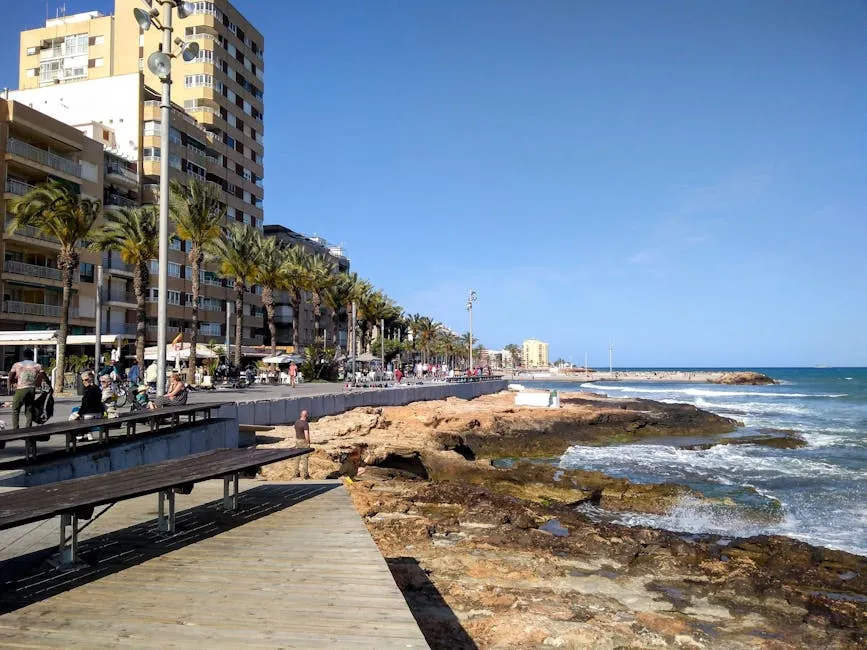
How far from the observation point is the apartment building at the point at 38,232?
3972cm

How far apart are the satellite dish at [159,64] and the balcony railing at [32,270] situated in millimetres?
30028

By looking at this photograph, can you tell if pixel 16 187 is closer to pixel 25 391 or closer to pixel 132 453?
pixel 25 391

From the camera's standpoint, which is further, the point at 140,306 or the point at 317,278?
the point at 317,278

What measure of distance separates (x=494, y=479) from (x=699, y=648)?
432 inches

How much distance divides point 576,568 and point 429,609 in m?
3.17

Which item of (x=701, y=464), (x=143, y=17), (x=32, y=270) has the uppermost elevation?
(x=143, y=17)

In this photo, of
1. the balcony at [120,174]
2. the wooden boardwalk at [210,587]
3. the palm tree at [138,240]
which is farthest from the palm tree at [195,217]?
the wooden boardwalk at [210,587]

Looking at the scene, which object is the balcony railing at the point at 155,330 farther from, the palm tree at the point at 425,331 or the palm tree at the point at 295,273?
the palm tree at the point at 425,331

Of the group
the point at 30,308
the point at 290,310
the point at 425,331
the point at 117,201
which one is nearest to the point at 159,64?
the point at 30,308

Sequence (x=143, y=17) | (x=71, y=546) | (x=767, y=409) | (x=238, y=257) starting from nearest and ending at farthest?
(x=71, y=546) < (x=143, y=17) < (x=238, y=257) < (x=767, y=409)

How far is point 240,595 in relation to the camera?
5031mm

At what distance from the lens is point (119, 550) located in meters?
6.22

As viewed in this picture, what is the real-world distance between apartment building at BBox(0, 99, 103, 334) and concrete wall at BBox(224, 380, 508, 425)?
22.8 m

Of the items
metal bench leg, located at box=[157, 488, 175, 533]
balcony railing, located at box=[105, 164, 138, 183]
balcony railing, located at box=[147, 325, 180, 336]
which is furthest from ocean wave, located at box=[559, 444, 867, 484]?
balcony railing, located at box=[105, 164, 138, 183]
